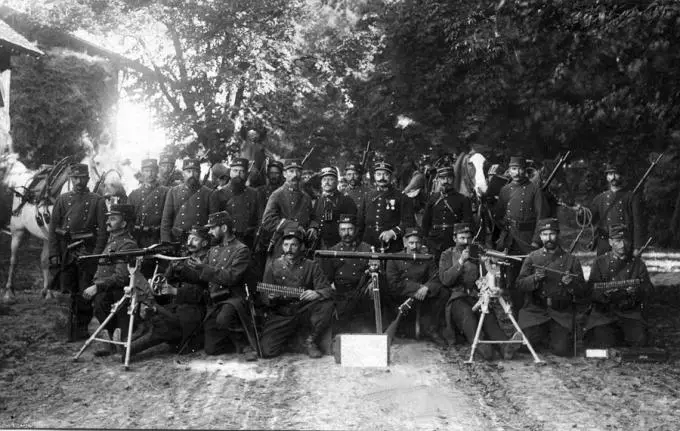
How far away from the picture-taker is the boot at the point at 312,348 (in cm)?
860

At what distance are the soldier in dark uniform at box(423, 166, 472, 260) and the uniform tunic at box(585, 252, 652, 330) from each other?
1.97 meters

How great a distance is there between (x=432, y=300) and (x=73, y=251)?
439 centimetres

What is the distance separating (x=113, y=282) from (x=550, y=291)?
4.73 meters

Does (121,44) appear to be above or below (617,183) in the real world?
above

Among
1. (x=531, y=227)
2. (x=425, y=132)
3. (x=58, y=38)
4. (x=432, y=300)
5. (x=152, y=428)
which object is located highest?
(x=58, y=38)

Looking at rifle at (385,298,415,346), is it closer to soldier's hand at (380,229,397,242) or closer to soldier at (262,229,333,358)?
soldier at (262,229,333,358)

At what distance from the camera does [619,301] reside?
8.93 meters

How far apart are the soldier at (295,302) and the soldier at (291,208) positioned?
3.02ft

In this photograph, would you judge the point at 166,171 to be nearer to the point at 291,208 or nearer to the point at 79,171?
the point at 79,171

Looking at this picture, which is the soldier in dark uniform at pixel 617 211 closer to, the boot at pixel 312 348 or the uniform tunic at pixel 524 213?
the uniform tunic at pixel 524 213

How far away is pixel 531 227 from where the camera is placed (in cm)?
1031

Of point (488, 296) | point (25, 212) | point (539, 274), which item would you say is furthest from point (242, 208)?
point (539, 274)

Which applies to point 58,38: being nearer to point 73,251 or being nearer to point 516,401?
point 73,251

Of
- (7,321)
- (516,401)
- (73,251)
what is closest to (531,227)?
(516,401)
